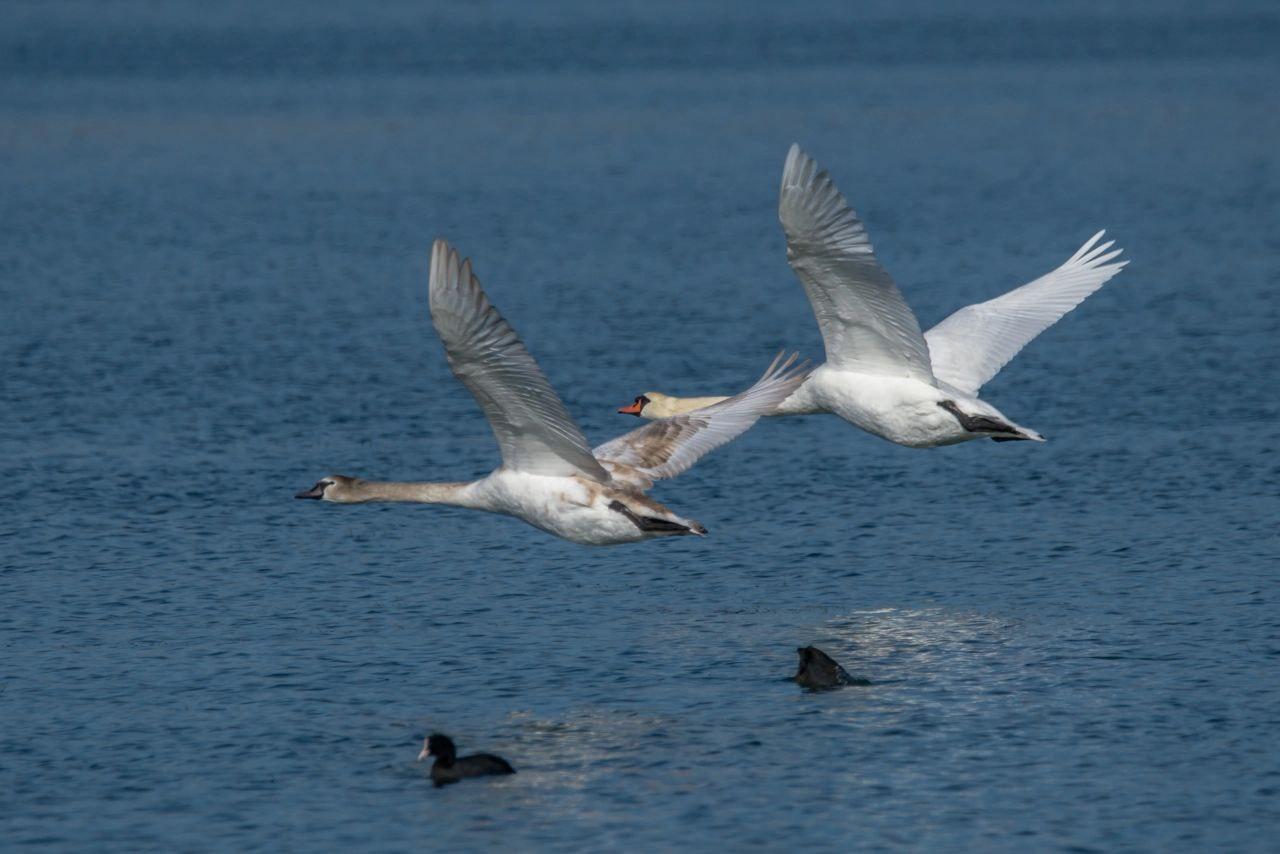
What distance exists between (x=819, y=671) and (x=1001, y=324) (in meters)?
4.23

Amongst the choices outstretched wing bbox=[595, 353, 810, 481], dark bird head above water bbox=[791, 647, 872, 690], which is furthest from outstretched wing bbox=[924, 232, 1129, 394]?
dark bird head above water bbox=[791, 647, 872, 690]

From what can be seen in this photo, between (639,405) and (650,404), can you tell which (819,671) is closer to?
(650,404)

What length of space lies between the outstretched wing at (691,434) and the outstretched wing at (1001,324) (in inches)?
68.5

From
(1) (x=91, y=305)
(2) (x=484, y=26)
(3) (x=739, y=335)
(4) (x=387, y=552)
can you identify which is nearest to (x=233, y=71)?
(2) (x=484, y=26)

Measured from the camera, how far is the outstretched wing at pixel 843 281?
12852 millimetres

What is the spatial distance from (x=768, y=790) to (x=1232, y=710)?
312 cm

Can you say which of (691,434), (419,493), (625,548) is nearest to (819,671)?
(691,434)

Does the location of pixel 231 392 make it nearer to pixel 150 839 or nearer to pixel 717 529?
pixel 717 529

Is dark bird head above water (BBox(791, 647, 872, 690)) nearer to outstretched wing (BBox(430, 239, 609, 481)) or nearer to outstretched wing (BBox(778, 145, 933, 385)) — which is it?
outstretched wing (BBox(430, 239, 609, 481))

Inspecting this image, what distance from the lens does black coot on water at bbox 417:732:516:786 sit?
12164 millimetres

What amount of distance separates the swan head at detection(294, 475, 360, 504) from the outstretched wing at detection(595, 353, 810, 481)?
1.76 metres

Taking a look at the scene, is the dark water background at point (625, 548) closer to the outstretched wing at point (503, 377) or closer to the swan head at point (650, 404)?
the swan head at point (650, 404)

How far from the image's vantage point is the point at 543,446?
13336 millimetres

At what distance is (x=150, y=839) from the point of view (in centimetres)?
1160
